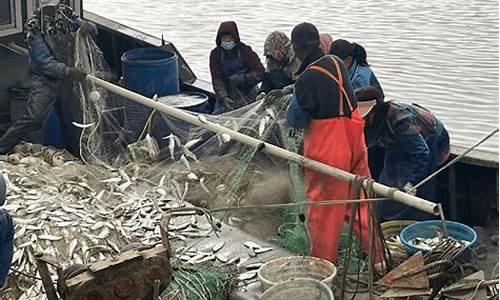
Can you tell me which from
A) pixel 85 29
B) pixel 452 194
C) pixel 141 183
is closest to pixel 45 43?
pixel 85 29

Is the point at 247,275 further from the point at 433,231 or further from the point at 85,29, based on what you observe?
the point at 85,29

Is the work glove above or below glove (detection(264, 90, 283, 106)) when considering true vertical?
below

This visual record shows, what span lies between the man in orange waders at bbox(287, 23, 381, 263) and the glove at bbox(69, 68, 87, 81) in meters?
3.11

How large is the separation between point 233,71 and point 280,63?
0.61 m

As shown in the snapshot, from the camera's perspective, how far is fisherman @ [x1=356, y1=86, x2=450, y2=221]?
22.4ft

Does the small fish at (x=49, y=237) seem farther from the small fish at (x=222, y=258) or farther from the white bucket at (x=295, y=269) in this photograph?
the white bucket at (x=295, y=269)

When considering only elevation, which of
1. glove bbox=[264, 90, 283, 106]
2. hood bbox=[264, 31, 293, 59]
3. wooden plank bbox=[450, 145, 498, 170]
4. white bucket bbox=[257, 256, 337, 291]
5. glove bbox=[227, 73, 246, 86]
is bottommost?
white bucket bbox=[257, 256, 337, 291]

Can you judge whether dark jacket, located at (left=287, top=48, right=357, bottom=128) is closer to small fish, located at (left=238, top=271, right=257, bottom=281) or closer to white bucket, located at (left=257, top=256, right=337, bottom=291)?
white bucket, located at (left=257, top=256, right=337, bottom=291)

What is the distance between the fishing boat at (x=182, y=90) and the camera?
734 centimetres

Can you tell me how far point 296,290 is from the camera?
558 cm

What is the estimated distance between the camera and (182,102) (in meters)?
9.30

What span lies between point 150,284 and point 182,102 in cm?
459

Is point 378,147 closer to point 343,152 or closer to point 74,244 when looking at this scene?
point 343,152

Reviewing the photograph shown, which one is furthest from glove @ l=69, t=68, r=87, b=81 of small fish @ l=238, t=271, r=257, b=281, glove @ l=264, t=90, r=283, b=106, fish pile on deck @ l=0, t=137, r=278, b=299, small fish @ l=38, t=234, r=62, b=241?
small fish @ l=238, t=271, r=257, b=281
